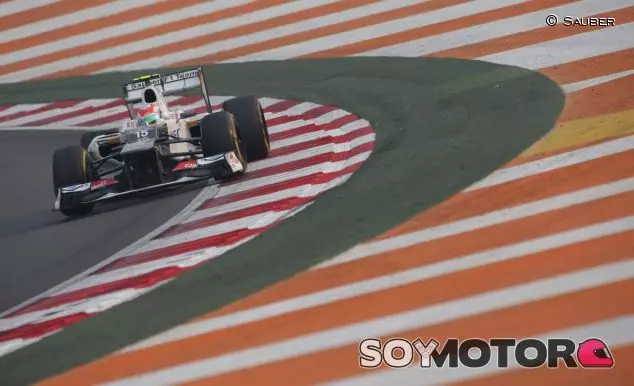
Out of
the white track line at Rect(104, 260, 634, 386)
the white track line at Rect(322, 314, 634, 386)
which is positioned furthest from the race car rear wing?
the white track line at Rect(322, 314, 634, 386)

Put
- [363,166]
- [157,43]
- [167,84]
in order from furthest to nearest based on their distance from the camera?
[157,43] → [167,84] → [363,166]

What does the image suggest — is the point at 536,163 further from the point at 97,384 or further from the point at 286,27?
the point at 286,27

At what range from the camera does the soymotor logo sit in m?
6.72

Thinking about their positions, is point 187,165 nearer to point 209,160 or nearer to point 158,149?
point 209,160

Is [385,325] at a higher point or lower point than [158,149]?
lower

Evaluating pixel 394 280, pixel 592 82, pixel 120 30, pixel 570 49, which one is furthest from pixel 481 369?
pixel 120 30

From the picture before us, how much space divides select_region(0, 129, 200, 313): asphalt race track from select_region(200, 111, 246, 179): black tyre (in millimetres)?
567

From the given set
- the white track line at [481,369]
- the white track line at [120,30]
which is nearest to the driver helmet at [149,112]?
the white track line at [481,369]

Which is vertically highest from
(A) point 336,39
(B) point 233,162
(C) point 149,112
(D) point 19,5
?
(D) point 19,5

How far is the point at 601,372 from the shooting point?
6.48 metres

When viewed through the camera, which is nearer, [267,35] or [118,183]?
[118,183]

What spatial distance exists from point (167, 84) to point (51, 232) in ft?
9.03

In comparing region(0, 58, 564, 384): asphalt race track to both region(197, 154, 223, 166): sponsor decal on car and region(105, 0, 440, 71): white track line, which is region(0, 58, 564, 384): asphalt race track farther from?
region(105, 0, 440, 71): white track line

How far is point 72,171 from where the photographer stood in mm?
12469
